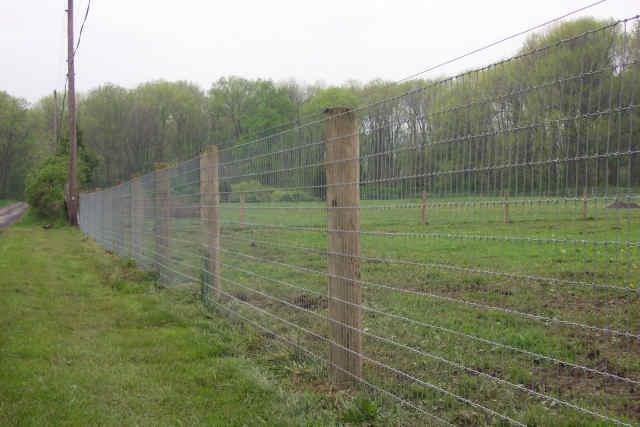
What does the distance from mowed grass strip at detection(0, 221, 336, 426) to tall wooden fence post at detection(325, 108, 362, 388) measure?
291mm

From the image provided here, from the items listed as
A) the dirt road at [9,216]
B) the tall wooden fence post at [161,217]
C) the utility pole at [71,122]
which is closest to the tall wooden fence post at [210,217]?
the tall wooden fence post at [161,217]

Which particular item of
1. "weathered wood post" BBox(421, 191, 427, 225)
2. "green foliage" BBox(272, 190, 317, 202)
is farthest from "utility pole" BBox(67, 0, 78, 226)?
"weathered wood post" BBox(421, 191, 427, 225)

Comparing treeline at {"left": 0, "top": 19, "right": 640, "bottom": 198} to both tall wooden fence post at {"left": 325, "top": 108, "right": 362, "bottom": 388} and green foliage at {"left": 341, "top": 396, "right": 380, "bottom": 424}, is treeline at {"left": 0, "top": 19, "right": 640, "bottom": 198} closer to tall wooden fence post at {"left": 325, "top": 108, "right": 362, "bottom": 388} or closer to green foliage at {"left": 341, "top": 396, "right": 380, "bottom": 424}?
tall wooden fence post at {"left": 325, "top": 108, "right": 362, "bottom": 388}

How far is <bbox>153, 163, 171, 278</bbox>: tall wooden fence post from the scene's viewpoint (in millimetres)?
7949

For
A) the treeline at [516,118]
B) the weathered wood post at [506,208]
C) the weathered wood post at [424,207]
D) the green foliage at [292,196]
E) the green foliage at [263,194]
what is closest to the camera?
the treeline at [516,118]

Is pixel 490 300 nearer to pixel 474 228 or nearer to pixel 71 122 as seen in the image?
pixel 474 228

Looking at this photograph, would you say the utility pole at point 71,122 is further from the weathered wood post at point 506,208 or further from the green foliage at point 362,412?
the weathered wood post at point 506,208

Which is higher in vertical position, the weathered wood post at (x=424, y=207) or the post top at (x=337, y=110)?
the post top at (x=337, y=110)

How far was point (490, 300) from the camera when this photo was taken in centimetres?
417

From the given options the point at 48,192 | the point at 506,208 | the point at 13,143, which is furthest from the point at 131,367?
the point at 13,143

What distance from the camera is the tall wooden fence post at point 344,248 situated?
3.50 m

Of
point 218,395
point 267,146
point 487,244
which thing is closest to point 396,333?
point 218,395

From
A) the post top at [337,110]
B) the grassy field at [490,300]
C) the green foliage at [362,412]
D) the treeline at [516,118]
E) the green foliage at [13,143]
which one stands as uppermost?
the green foliage at [13,143]

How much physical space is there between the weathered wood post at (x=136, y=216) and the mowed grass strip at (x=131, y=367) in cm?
243
